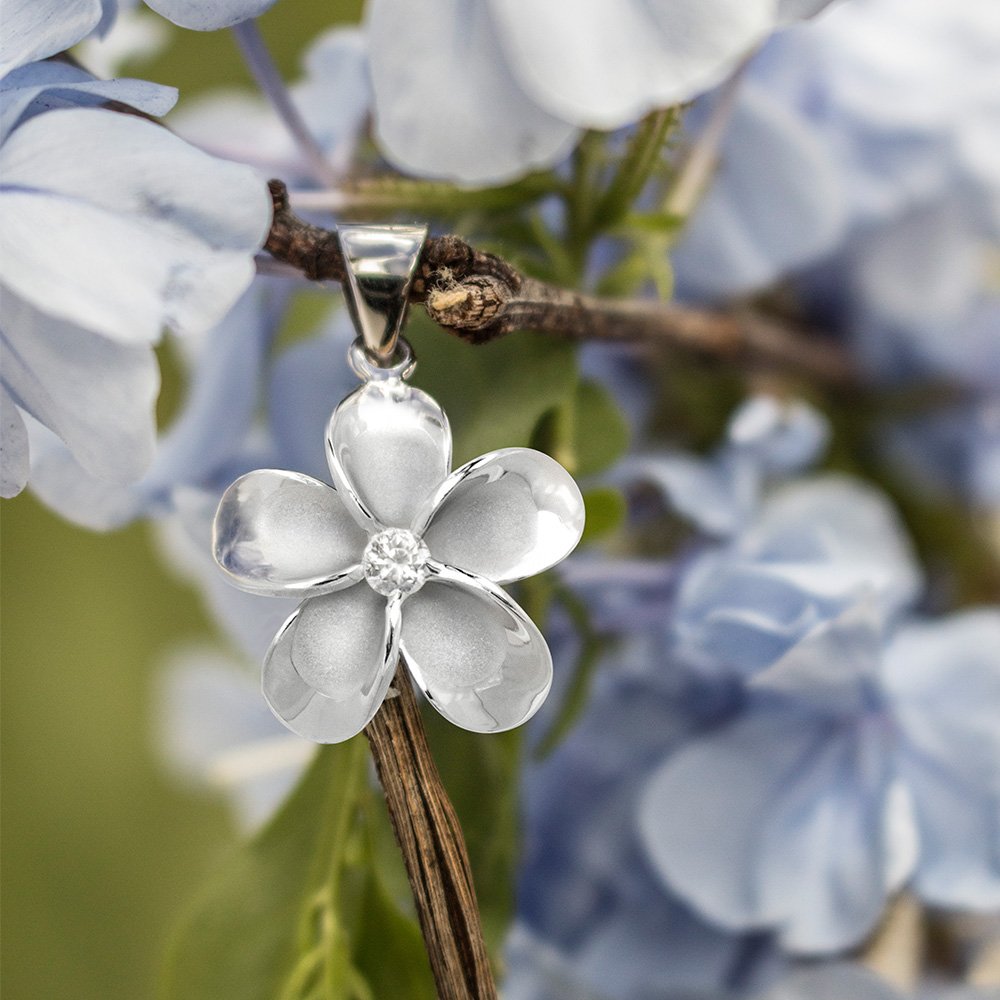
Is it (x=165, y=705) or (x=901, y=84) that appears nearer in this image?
(x=901, y=84)

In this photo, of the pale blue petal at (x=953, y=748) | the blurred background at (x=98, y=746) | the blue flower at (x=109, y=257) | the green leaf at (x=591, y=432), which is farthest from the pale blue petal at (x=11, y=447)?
the blurred background at (x=98, y=746)

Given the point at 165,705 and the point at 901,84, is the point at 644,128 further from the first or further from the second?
the point at 165,705

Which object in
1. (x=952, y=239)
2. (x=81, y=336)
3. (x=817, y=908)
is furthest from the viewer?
(x=952, y=239)

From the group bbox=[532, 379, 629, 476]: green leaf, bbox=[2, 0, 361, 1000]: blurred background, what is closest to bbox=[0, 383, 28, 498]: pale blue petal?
bbox=[532, 379, 629, 476]: green leaf

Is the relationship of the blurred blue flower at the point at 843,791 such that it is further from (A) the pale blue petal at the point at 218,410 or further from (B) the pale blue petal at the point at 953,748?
(A) the pale blue petal at the point at 218,410

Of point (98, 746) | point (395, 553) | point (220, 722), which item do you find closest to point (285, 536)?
point (395, 553)

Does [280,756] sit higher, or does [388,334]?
[388,334]

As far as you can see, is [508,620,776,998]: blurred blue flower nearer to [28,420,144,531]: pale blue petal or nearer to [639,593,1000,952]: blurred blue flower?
[639,593,1000,952]: blurred blue flower

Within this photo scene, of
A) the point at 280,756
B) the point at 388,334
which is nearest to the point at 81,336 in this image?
the point at 388,334

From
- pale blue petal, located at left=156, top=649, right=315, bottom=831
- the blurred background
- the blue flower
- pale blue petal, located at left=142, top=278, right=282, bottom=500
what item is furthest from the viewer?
the blurred background
